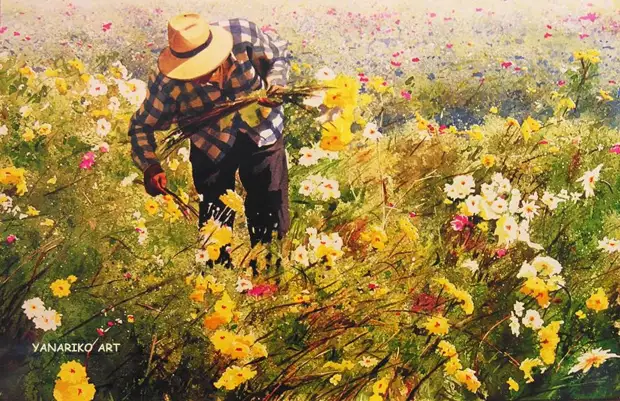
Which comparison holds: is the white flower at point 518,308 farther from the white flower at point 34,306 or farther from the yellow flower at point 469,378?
the white flower at point 34,306

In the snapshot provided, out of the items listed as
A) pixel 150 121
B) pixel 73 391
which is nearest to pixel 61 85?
pixel 150 121

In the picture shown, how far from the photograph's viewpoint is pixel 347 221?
7.54 ft

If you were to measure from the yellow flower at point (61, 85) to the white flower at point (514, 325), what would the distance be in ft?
6.27

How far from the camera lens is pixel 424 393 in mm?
2318

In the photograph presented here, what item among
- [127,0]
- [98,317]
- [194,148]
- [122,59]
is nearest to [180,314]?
[98,317]

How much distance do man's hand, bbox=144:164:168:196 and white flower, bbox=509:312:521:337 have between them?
4.65ft

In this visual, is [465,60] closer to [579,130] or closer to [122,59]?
[579,130]

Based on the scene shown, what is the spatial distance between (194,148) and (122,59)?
1.39 feet

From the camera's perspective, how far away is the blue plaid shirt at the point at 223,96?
2168 mm

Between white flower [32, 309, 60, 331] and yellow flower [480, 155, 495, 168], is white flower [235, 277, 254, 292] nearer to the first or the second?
white flower [32, 309, 60, 331]

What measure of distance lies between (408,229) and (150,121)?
105cm

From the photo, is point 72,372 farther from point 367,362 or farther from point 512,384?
point 512,384

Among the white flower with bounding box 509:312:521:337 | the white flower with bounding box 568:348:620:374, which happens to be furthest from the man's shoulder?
the white flower with bounding box 568:348:620:374

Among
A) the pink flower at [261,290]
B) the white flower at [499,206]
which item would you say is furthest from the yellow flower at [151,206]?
the white flower at [499,206]
